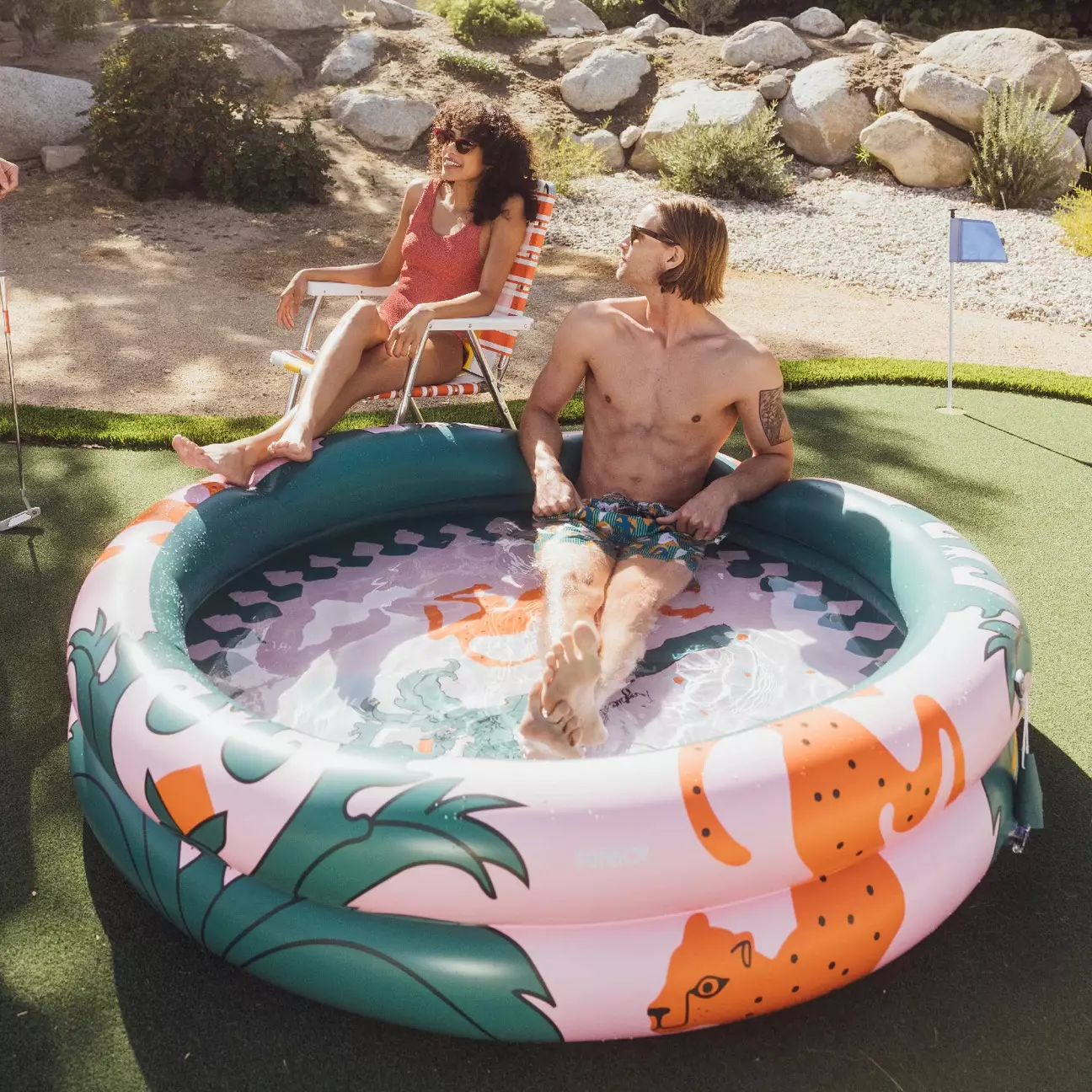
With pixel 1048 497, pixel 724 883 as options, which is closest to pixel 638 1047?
pixel 724 883

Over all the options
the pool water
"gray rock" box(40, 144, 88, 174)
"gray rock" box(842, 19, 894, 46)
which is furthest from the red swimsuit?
"gray rock" box(842, 19, 894, 46)

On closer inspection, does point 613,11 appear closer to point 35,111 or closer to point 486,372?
point 35,111

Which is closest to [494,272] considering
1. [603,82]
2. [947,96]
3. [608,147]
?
[608,147]

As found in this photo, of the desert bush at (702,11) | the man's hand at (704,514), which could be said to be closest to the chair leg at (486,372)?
the man's hand at (704,514)

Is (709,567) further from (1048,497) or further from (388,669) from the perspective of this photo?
(1048,497)

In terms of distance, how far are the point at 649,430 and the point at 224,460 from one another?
4.32 feet

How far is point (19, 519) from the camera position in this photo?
376 centimetres

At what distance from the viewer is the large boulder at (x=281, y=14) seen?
12.2 m

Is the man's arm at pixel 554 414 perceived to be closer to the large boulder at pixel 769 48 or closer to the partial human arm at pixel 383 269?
the partial human arm at pixel 383 269

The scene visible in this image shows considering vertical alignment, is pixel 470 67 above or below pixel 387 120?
above

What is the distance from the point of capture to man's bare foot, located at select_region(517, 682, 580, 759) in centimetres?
230

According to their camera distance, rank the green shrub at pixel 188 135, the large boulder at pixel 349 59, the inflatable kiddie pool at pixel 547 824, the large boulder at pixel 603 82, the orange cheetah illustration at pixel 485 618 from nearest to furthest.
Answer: the inflatable kiddie pool at pixel 547 824 < the orange cheetah illustration at pixel 485 618 < the green shrub at pixel 188 135 < the large boulder at pixel 603 82 < the large boulder at pixel 349 59

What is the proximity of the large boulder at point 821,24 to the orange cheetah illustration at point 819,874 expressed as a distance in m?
12.0

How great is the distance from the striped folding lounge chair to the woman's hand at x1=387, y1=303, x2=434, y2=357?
38 millimetres
